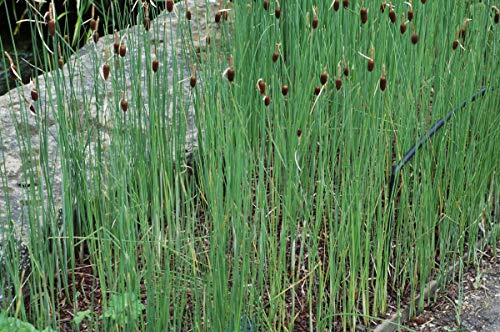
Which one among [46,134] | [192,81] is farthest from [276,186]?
[46,134]

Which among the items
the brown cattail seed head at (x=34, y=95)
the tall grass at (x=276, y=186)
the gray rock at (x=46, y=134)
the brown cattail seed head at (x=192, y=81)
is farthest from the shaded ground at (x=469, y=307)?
the brown cattail seed head at (x=34, y=95)

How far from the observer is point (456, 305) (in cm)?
245

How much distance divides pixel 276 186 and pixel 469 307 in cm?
69

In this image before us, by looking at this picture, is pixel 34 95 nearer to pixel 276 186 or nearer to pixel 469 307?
pixel 276 186

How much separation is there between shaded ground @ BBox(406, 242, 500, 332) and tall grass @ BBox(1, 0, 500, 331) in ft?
0.22

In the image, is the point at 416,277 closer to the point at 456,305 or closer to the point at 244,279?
the point at 456,305

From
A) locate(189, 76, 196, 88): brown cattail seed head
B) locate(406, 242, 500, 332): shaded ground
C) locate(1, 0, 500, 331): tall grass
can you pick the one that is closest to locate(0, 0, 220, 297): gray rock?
locate(1, 0, 500, 331): tall grass

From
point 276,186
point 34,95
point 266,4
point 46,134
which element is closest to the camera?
point 34,95

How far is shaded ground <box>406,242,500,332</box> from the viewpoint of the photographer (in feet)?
7.75

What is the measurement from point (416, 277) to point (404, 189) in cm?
27

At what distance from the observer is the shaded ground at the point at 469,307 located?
236cm

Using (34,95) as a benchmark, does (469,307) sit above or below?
below

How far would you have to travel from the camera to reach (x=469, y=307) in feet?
7.99

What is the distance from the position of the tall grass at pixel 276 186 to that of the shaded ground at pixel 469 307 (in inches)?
2.6
